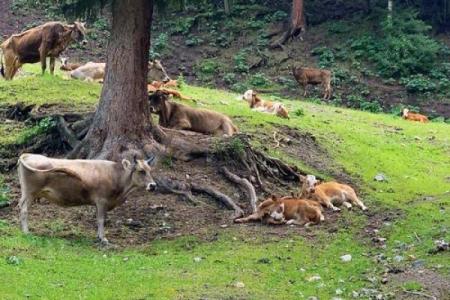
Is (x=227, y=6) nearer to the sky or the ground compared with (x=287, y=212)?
nearer to the ground

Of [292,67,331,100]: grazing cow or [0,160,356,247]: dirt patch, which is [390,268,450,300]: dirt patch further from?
[292,67,331,100]: grazing cow

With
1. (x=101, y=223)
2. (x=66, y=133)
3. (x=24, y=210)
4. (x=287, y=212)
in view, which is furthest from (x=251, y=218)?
(x=66, y=133)

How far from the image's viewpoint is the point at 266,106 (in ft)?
73.3

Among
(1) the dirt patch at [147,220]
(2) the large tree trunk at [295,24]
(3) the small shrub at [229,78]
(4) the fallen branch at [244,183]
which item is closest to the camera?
(1) the dirt patch at [147,220]

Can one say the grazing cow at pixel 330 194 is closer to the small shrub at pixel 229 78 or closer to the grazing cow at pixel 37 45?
the grazing cow at pixel 37 45

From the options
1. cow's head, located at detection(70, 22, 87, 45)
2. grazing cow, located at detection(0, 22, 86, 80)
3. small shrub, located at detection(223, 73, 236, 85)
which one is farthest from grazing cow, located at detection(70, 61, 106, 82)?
small shrub, located at detection(223, 73, 236, 85)

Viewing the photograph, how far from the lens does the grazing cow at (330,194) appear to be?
569 inches

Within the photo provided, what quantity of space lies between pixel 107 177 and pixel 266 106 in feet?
34.7

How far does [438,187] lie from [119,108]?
21.7 ft

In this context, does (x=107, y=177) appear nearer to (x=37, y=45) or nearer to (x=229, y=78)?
(x=37, y=45)

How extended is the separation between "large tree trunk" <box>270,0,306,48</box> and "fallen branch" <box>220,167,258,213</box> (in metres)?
23.2

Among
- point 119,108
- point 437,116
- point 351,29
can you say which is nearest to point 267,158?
point 119,108

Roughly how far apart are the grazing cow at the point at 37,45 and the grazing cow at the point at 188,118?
4.90 metres

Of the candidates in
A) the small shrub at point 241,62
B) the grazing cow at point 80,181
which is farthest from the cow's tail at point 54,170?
the small shrub at point 241,62
